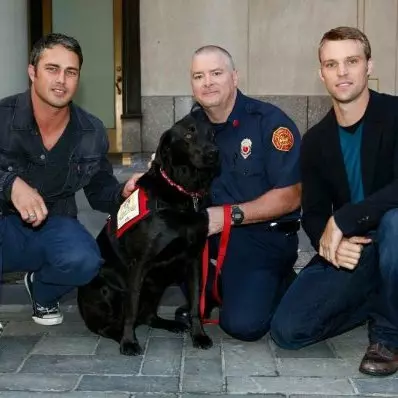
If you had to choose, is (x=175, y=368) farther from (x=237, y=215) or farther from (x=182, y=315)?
(x=237, y=215)

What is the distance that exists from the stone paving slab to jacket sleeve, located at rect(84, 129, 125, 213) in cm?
62

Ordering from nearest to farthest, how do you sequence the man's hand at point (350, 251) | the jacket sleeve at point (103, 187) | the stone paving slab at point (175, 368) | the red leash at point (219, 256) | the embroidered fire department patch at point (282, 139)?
the stone paving slab at point (175, 368) < the man's hand at point (350, 251) < the red leash at point (219, 256) < the embroidered fire department patch at point (282, 139) < the jacket sleeve at point (103, 187)

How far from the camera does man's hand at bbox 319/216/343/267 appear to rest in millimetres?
2924

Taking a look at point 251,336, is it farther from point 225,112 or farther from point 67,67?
point 67,67

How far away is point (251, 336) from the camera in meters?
3.28

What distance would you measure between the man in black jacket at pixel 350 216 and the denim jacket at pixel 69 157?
1.00 metres

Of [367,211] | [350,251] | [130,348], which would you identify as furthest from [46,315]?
[367,211]

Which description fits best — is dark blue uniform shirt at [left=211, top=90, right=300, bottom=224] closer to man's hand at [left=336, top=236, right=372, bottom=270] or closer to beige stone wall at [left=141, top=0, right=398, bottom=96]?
man's hand at [left=336, top=236, right=372, bottom=270]

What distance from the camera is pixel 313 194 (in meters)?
3.26

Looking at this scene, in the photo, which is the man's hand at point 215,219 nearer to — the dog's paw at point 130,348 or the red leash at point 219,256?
the red leash at point 219,256

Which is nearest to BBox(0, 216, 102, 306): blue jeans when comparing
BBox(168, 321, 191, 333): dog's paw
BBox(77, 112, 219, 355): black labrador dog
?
BBox(77, 112, 219, 355): black labrador dog

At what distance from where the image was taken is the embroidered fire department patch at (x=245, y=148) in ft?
11.6

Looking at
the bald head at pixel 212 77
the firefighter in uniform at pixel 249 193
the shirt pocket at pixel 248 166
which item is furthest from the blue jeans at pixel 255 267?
the bald head at pixel 212 77

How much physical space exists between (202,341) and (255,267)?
560 millimetres
